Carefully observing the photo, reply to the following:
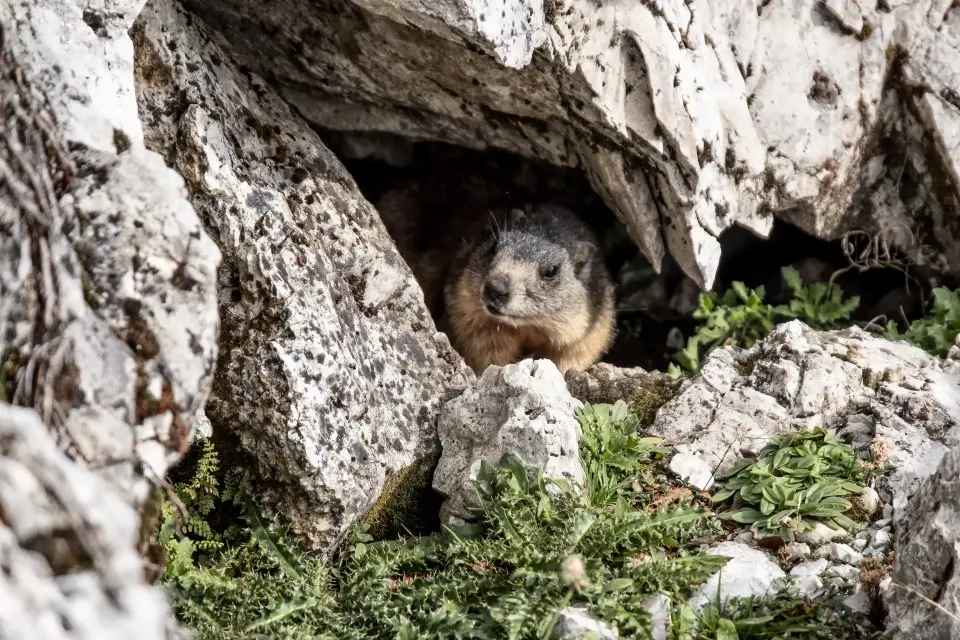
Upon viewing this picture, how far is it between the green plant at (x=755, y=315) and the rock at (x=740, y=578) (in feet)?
9.09

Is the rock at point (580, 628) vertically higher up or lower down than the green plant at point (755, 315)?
lower down

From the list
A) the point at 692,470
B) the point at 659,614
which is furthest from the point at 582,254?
the point at 659,614

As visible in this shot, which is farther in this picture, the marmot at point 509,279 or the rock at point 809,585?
the marmot at point 509,279

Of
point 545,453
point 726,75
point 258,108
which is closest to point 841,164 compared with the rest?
point 726,75

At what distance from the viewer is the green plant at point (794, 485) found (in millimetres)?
4844

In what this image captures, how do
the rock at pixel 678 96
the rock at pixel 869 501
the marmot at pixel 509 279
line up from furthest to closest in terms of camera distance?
the marmot at pixel 509 279 < the rock at pixel 678 96 < the rock at pixel 869 501

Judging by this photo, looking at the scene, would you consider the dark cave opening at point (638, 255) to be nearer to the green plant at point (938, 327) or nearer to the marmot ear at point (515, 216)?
the marmot ear at point (515, 216)

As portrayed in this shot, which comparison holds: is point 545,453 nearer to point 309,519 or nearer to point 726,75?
point 309,519

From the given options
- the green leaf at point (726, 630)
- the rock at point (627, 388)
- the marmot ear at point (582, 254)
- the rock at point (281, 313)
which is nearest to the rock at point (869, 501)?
the green leaf at point (726, 630)

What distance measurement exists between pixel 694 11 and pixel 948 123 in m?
2.21

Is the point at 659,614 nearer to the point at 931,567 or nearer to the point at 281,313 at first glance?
the point at 931,567

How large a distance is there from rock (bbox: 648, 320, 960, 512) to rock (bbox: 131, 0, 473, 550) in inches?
65.5

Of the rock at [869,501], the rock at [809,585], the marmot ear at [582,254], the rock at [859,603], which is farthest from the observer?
the marmot ear at [582,254]

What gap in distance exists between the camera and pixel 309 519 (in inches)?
195
